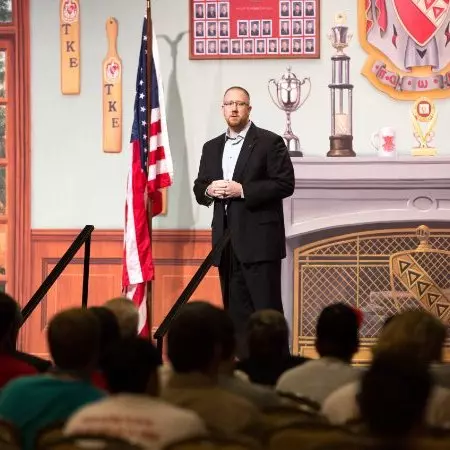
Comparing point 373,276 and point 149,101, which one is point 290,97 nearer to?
point 149,101

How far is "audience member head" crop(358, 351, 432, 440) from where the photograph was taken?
2.38 metres

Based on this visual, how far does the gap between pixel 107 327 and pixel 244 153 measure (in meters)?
2.96

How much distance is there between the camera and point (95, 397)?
3332 millimetres

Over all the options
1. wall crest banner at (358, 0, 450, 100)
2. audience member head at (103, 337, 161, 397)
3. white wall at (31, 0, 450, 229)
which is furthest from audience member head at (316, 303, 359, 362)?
wall crest banner at (358, 0, 450, 100)

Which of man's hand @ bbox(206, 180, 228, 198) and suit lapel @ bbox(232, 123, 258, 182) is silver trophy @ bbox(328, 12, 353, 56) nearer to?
suit lapel @ bbox(232, 123, 258, 182)

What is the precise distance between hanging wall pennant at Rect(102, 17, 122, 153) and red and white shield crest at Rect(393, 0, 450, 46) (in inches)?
77.7

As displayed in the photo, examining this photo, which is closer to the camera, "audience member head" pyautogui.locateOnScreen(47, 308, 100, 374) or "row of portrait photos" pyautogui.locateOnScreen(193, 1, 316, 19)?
"audience member head" pyautogui.locateOnScreen(47, 308, 100, 374)

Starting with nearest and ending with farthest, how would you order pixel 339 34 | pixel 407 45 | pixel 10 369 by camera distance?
pixel 10 369, pixel 339 34, pixel 407 45

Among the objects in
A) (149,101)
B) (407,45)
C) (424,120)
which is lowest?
(424,120)

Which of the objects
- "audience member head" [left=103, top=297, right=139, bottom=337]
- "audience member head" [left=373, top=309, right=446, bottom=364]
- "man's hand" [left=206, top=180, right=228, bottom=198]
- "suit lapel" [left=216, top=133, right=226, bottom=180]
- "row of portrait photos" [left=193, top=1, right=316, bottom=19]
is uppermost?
"row of portrait photos" [left=193, top=1, right=316, bottom=19]

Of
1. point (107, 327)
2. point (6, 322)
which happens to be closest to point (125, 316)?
point (107, 327)

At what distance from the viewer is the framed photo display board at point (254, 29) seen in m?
8.15

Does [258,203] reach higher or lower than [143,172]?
lower

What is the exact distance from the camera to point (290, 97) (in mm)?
8016
